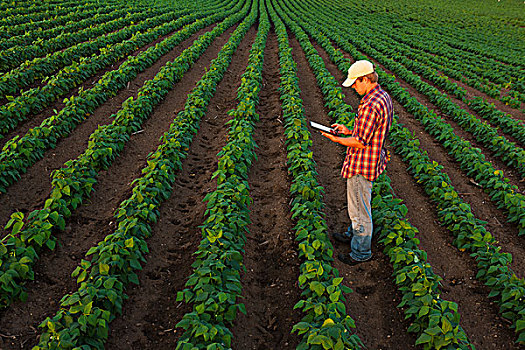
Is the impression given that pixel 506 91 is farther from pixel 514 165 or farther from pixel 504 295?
pixel 504 295

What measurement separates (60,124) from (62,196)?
3.08m

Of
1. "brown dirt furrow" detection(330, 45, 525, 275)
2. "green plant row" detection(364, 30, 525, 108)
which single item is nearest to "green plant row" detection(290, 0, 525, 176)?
"green plant row" detection(364, 30, 525, 108)

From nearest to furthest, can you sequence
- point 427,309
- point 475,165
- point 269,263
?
point 427,309
point 269,263
point 475,165

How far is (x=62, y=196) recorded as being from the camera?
5367 mm

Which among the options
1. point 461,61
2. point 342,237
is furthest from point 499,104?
point 342,237

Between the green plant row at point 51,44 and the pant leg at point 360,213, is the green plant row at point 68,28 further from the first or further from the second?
the pant leg at point 360,213

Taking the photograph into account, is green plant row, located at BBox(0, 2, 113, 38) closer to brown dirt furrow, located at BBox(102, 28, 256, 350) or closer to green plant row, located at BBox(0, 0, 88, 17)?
green plant row, located at BBox(0, 0, 88, 17)

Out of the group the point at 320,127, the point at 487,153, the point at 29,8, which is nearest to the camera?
the point at 320,127

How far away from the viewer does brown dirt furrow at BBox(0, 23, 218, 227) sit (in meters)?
5.63

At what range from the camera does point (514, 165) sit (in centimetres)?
793

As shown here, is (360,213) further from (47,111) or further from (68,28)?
(68,28)

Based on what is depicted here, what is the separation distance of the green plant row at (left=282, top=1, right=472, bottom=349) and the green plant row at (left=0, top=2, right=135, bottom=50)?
15.4 meters

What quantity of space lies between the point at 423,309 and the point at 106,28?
19.4 m

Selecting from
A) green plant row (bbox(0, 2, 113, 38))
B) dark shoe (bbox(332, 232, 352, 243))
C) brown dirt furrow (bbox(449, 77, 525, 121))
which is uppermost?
green plant row (bbox(0, 2, 113, 38))
